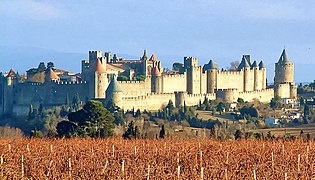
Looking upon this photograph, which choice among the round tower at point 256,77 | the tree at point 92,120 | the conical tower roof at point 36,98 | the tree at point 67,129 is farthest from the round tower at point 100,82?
the tree at point 67,129

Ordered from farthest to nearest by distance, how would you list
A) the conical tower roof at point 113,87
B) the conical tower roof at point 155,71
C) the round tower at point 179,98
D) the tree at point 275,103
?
the tree at point 275,103
the conical tower roof at point 155,71
the round tower at point 179,98
the conical tower roof at point 113,87

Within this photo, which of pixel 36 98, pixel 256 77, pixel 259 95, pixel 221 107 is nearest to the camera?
pixel 221 107

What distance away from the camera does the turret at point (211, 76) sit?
60.8 metres

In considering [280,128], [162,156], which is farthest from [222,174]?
[280,128]

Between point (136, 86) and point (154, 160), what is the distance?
3725cm

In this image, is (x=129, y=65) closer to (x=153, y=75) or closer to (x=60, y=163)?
(x=153, y=75)

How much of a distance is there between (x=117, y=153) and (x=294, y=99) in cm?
4563

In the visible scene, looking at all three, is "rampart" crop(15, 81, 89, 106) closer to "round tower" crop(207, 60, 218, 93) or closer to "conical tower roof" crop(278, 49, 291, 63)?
"round tower" crop(207, 60, 218, 93)

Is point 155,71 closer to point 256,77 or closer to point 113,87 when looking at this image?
point 113,87

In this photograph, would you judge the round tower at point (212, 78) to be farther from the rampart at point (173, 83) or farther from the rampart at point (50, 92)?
the rampart at point (50, 92)

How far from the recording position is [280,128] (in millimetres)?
45094

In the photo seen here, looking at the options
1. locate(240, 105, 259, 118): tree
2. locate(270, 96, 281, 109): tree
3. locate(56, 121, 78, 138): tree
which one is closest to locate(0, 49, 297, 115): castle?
locate(270, 96, 281, 109): tree

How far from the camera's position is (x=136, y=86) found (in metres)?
54.7

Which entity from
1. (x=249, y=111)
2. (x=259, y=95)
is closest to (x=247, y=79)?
(x=259, y=95)
